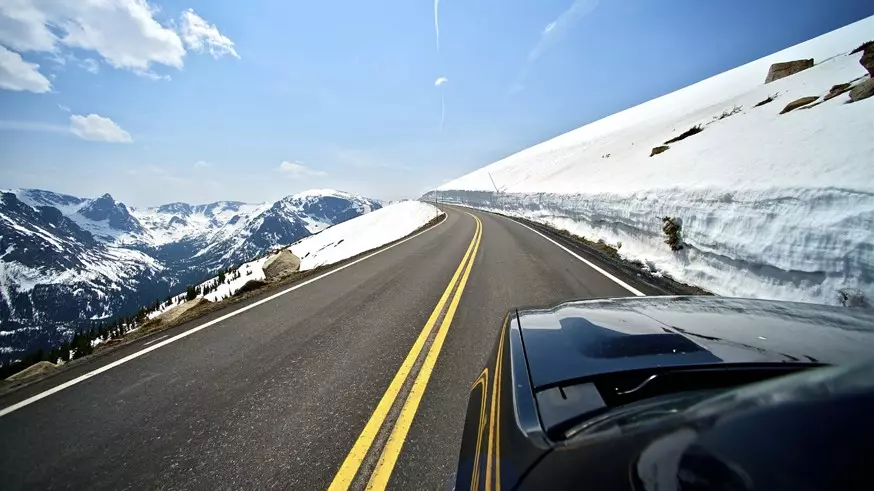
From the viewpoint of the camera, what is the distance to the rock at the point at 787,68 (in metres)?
22.5

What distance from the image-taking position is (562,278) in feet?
24.6

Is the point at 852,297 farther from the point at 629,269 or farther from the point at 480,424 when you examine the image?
the point at 480,424

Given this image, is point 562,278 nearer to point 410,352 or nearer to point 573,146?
point 410,352

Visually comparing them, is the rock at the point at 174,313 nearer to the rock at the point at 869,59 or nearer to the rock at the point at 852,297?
the rock at the point at 852,297

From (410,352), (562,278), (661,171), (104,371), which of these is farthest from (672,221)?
(104,371)

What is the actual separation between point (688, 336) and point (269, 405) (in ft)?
10.9

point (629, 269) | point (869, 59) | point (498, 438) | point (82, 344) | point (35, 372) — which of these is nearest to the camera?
point (498, 438)

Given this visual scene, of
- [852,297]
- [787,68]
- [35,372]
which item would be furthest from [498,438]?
[787,68]

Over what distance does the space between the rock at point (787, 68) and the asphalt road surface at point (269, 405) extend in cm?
3060

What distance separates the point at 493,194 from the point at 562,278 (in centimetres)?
3671

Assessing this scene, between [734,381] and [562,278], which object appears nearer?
[734,381]

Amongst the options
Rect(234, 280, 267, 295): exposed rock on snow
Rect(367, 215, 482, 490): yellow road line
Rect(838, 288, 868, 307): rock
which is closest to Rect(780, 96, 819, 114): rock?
Rect(838, 288, 868, 307): rock

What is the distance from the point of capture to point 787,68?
2405 centimetres

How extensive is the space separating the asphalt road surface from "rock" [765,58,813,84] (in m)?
30.6
